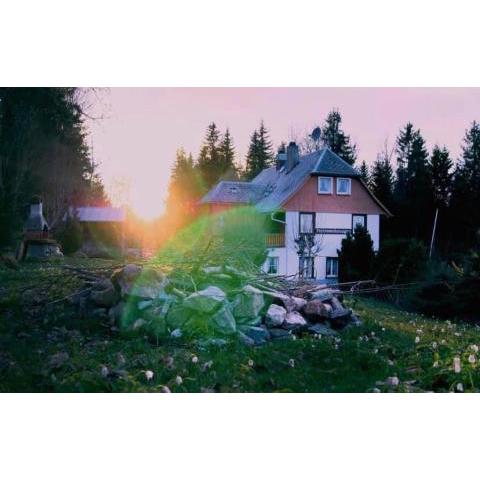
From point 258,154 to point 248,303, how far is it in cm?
154

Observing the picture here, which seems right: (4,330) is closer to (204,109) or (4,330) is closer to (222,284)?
(222,284)

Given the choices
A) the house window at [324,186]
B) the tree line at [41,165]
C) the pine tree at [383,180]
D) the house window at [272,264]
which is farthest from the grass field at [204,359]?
the house window at [324,186]

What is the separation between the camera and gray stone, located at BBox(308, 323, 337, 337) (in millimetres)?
5359

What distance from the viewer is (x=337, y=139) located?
523 cm

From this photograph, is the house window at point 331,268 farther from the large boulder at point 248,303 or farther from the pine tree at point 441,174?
the pine tree at point 441,174

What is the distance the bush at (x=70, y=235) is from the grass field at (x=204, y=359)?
0.41 metres

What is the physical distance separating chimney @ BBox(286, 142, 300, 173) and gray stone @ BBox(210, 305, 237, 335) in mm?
1577

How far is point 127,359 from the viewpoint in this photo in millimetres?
4418

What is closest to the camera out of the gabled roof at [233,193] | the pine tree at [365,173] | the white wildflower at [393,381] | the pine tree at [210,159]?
the white wildflower at [393,381]

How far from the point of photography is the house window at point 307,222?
17.4 ft

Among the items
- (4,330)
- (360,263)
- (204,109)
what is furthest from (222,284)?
(4,330)
